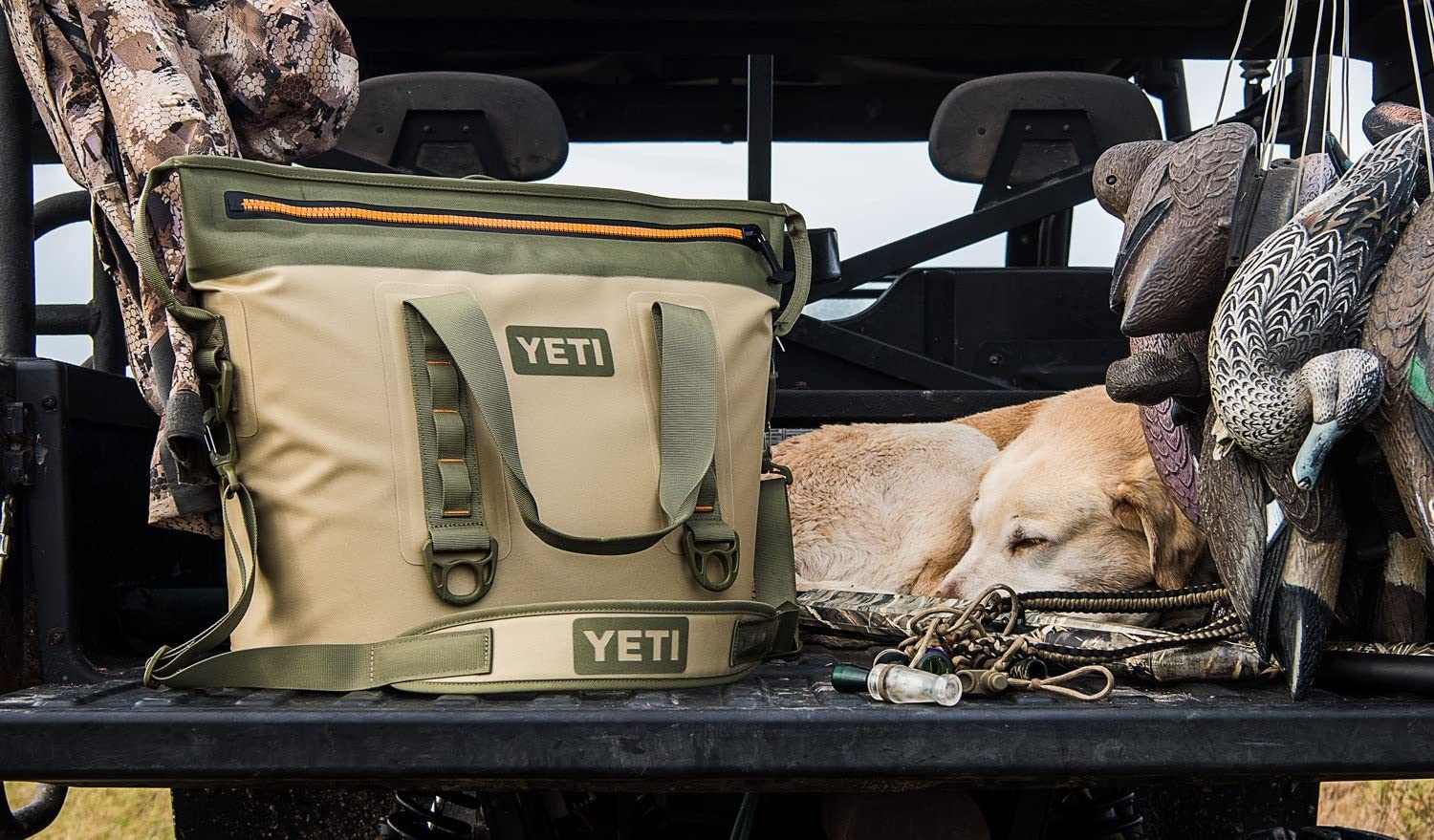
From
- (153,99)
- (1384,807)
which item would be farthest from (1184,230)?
(1384,807)

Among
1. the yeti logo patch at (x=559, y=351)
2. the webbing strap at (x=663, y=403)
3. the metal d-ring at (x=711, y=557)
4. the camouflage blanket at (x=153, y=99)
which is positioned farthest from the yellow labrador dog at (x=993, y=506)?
the camouflage blanket at (x=153, y=99)

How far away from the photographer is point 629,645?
4.43 feet

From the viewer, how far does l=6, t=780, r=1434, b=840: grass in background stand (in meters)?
4.02

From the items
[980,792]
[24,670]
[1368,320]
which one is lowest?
[980,792]

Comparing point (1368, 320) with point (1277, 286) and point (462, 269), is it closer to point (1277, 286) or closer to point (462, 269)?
point (1277, 286)

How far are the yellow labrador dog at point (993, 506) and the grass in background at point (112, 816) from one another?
2.91m

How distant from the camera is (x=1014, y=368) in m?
3.09

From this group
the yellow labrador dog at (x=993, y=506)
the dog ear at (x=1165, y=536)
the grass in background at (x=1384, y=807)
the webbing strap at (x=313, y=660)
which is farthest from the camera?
the grass in background at (x=1384, y=807)

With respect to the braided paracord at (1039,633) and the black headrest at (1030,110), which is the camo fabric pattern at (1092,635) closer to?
the braided paracord at (1039,633)

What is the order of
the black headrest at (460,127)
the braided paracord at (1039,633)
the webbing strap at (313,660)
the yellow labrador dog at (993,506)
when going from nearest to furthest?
the webbing strap at (313,660) → the braided paracord at (1039,633) → the yellow labrador dog at (993,506) → the black headrest at (460,127)

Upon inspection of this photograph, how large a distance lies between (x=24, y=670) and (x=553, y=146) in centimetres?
164

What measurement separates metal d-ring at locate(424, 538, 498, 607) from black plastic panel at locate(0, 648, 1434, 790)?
0.14 meters

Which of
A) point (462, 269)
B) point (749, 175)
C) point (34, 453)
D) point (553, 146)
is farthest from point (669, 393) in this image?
point (749, 175)

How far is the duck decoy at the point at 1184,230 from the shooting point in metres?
1.35
